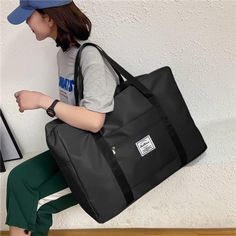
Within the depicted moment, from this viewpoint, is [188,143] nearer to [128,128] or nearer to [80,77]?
[128,128]

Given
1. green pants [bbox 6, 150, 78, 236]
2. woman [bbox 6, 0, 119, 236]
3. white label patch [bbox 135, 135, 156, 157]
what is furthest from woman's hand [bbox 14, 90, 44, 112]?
white label patch [bbox 135, 135, 156, 157]

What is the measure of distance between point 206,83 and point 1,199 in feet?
3.05

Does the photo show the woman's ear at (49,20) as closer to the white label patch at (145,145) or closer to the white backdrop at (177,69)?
the white backdrop at (177,69)

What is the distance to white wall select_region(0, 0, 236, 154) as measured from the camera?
1352mm

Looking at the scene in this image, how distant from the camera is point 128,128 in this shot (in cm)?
110

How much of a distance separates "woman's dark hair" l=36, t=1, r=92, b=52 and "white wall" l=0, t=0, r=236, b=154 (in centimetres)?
30

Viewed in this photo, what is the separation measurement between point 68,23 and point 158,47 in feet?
1.52

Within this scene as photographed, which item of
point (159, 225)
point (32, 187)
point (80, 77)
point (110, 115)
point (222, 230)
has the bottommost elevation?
point (222, 230)

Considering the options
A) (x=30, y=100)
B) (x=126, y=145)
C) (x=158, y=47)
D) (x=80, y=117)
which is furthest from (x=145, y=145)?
(x=158, y=47)

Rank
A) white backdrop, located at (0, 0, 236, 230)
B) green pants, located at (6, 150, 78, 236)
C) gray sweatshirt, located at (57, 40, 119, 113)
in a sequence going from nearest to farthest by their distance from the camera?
1. gray sweatshirt, located at (57, 40, 119, 113)
2. green pants, located at (6, 150, 78, 236)
3. white backdrop, located at (0, 0, 236, 230)

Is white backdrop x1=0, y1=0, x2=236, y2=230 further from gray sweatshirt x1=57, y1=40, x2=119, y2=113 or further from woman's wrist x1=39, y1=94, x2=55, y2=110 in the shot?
woman's wrist x1=39, y1=94, x2=55, y2=110

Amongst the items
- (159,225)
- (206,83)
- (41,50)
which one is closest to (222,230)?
(159,225)

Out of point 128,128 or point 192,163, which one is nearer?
point 128,128

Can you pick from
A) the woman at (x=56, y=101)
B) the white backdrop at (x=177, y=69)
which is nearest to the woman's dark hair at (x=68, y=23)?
the woman at (x=56, y=101)
